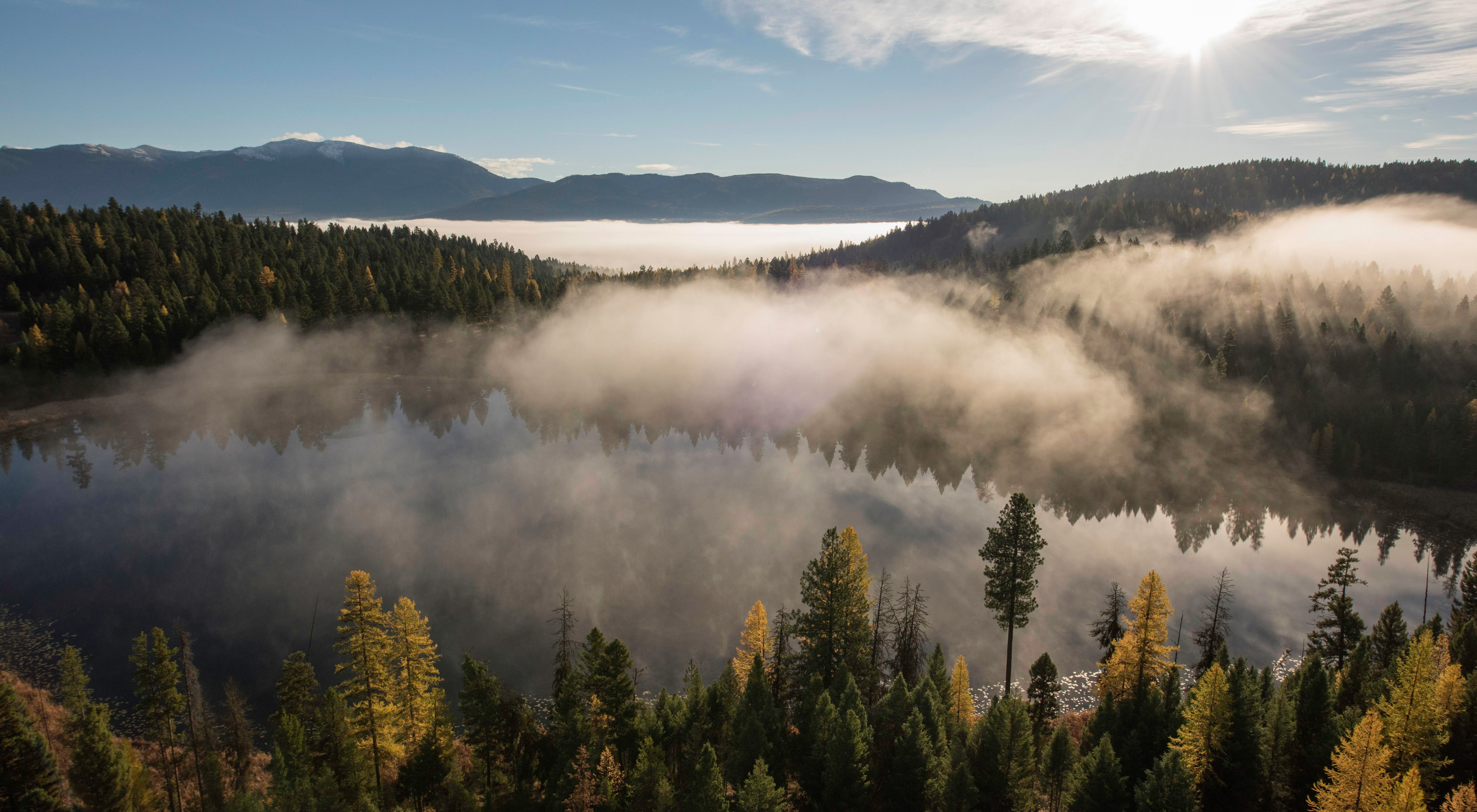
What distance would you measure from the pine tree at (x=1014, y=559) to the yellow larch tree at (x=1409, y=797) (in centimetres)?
1613

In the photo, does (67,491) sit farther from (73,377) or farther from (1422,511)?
(1422,511)

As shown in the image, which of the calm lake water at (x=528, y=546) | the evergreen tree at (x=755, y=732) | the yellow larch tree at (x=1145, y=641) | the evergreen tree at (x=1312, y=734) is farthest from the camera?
the calm lake water at (x=528, y=546)

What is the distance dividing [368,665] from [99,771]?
10137mm

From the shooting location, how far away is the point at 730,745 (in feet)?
109

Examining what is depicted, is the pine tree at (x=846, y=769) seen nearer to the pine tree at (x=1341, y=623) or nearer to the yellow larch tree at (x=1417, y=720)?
the yellow larch tree at (x=1417, y=720)

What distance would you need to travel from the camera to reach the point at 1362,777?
2125 centimetres

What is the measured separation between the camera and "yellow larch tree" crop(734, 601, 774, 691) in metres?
38.0

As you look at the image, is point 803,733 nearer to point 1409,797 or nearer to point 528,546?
point 1409,797

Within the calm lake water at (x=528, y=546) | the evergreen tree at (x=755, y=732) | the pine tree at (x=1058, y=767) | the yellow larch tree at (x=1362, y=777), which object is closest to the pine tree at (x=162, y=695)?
the calm lake water at (x=528, y=546)

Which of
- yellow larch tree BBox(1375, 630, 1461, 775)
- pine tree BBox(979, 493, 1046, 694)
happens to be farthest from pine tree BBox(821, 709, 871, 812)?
yellow larch tree BBox(1375, 630, 1461, 775)

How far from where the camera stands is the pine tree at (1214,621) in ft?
141

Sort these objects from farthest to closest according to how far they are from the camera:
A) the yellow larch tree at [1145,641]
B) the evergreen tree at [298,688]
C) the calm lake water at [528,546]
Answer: the calm lake water at [528,546]
the evergreen tree at [298,688]
the yellow larch tree at [1145,641]

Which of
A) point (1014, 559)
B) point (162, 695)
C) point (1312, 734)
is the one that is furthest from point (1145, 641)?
point (162, 695)

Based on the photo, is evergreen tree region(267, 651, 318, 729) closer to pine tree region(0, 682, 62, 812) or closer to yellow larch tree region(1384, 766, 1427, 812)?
pine tree region(0, 682, 62, 812)
